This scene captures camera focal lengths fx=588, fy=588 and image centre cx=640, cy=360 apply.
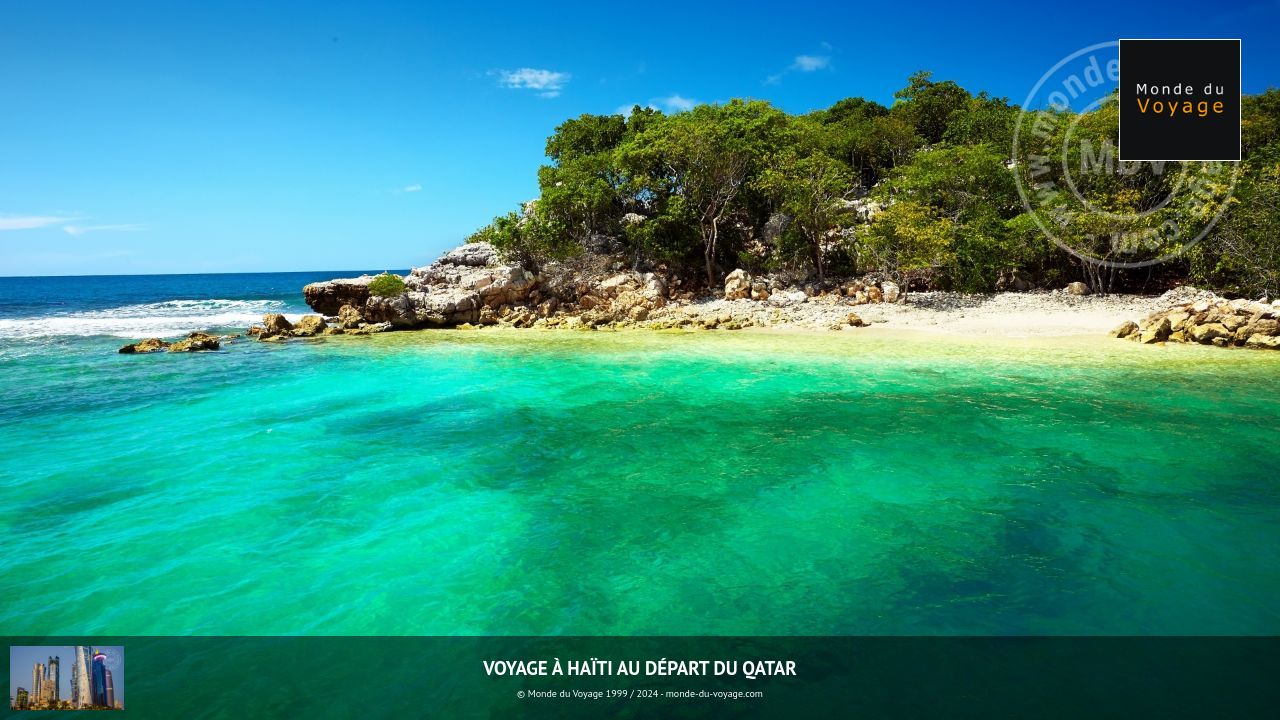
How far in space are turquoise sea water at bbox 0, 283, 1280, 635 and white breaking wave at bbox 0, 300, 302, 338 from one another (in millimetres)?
22377

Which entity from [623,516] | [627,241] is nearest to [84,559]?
[623,516]

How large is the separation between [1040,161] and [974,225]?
255 inches

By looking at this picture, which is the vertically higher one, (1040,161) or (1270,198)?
(1040,161)

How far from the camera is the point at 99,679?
518cm

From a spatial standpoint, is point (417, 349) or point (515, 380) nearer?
point (515, 380)

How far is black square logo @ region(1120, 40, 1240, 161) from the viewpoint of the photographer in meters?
16.4

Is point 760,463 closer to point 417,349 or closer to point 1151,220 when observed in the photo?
point 417,349

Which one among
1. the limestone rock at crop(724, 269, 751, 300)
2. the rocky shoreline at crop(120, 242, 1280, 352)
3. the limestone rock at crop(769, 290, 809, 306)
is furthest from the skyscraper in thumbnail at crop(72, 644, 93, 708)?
the limestone rock at crop(724, 269, 751, 300)

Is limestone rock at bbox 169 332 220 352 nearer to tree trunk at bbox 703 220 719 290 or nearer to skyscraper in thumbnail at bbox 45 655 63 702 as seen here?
skyscraper in thumbnail at bbox 45 655 63 702

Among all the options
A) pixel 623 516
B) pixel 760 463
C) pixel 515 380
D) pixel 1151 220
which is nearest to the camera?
pixel 623 516

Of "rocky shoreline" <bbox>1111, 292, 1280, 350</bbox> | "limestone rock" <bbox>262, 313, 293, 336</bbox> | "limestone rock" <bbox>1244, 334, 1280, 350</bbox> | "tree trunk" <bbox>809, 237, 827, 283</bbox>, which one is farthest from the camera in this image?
"tree trunk" <bbox>809, 237, 827, 283</bbox>

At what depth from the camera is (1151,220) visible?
91.8ft

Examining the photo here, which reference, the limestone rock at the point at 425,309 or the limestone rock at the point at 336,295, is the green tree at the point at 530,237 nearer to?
the limestone rock at the point at 425,309
